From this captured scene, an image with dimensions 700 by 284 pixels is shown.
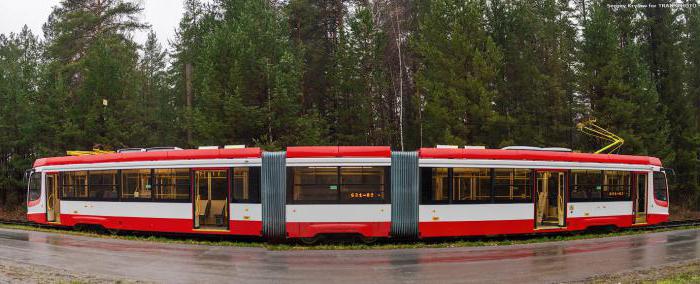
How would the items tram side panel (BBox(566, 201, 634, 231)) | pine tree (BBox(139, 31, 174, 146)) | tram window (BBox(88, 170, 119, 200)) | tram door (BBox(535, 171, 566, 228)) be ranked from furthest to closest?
pine tree (BBox(139, 31, 174, 146)), tram window (BBox(88, 170, 119, 200)), tram side panel (BBox(566, 201, 634, 231)), tram door (BBox(535, 171, 566, 228))

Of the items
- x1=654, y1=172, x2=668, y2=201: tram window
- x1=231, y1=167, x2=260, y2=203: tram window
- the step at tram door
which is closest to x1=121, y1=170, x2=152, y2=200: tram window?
x1=231, y1=167, x2=260, y2=203: tram window

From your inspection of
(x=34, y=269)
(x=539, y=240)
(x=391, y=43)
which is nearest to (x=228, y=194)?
(x=34, y=269)

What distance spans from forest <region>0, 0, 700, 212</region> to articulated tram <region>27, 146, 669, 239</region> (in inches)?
369

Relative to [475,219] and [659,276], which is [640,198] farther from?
[659,276]

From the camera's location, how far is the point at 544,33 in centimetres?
3647

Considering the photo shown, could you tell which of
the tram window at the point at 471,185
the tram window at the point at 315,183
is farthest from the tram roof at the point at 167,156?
the tram window at the point at 471,185

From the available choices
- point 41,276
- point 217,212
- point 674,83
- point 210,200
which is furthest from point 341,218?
point 674,83

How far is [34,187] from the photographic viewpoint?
23281mm

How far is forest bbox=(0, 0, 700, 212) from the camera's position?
3055 cm

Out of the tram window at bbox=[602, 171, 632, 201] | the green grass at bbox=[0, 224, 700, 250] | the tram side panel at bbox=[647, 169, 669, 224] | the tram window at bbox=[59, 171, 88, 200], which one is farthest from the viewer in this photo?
the tram side panel at bbox=[647, 169, 669, 224]

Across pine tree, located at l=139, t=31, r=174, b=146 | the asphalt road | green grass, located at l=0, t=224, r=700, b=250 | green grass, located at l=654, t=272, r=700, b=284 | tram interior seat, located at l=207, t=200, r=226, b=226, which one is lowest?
green grass, located at l=0, t=224, r=700, b=250

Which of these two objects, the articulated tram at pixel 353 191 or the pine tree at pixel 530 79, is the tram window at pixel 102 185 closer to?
the articulated tram at pixel 353 191

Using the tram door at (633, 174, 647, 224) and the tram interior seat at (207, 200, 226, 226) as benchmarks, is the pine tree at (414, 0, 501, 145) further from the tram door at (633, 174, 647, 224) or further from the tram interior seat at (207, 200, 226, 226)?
the tram interior seat at (207, 200, 226, 226)

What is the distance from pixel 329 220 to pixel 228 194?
369 centimetres
